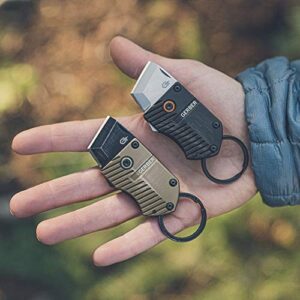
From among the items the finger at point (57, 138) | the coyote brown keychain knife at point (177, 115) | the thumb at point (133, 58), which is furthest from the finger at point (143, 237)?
the thumb at point (133, 58)

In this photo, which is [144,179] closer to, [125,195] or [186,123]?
[125,195]

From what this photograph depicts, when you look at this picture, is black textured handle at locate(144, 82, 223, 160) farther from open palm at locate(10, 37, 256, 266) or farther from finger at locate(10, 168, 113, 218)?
finger at locate(10, 168, 113, 218)

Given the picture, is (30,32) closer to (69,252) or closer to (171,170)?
(69,252)

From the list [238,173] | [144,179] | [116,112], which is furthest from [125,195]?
[116,112]

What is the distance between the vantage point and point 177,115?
1.72m

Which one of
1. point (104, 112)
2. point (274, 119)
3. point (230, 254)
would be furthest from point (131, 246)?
point (104, 112)

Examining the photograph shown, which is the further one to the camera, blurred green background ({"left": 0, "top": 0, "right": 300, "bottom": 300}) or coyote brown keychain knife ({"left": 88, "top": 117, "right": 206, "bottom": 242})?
blurred green background ({"left": 0, "top": 0, "right": 300, "bottom": 300})

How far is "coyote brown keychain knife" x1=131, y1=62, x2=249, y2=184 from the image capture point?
171cm

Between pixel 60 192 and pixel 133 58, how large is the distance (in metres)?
0.40

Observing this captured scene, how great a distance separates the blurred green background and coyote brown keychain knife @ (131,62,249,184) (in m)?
0.57

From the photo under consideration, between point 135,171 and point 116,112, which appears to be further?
point 116,112

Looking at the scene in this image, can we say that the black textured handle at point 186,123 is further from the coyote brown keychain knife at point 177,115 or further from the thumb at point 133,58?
the thumb at point 133,58

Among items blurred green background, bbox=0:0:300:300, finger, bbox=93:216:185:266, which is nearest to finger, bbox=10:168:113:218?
finger, bbox=93:216:185:266

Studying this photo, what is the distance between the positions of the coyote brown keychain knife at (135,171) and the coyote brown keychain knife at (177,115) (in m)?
0.08
